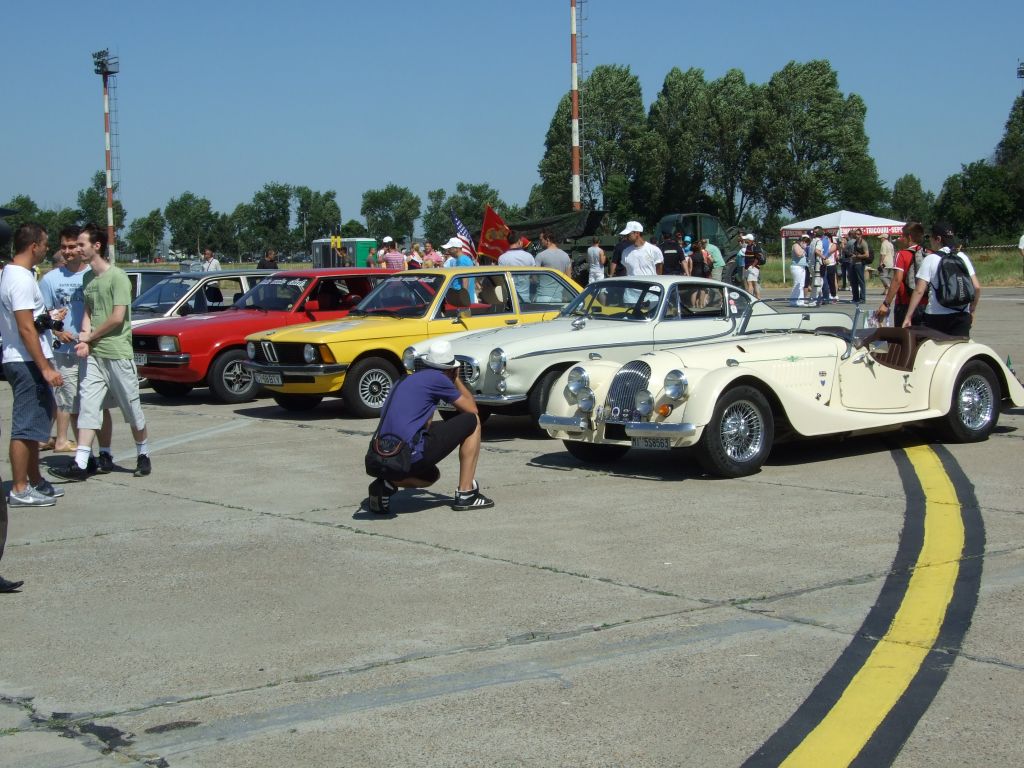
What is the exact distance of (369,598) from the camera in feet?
19.3

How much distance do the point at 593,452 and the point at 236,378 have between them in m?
6.34

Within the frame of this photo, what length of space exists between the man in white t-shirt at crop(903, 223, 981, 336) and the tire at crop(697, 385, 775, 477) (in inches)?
112

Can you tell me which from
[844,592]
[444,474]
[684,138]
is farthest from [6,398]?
[684,138]

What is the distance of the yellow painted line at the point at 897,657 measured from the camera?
3951 mm

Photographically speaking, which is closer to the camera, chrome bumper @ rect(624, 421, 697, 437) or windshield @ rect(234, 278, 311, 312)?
chrome bumper @ rect(624, 421, 697, 437)

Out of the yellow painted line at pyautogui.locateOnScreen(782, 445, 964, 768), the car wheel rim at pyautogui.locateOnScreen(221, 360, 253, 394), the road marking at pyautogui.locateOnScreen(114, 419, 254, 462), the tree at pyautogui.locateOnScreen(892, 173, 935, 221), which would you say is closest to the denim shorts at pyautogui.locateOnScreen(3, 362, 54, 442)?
the road marking at pyautogui.locateOnScreen(114, 419, 254, 462)

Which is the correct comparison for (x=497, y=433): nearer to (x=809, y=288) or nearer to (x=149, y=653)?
(x=149, y=653)

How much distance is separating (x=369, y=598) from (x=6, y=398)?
38.0ft

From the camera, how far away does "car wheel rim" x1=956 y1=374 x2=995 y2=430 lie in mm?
10000

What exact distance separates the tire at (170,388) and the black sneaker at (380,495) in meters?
7.75

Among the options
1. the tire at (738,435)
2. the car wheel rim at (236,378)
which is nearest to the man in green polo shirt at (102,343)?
the tire at (738,435)

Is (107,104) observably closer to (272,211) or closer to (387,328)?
(387,328)

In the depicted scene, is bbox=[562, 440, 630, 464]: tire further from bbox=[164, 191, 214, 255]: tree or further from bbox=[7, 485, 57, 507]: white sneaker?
bbox=[164, 191, 214, 255]: tree

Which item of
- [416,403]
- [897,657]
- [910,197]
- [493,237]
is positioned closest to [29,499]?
[416,403]
